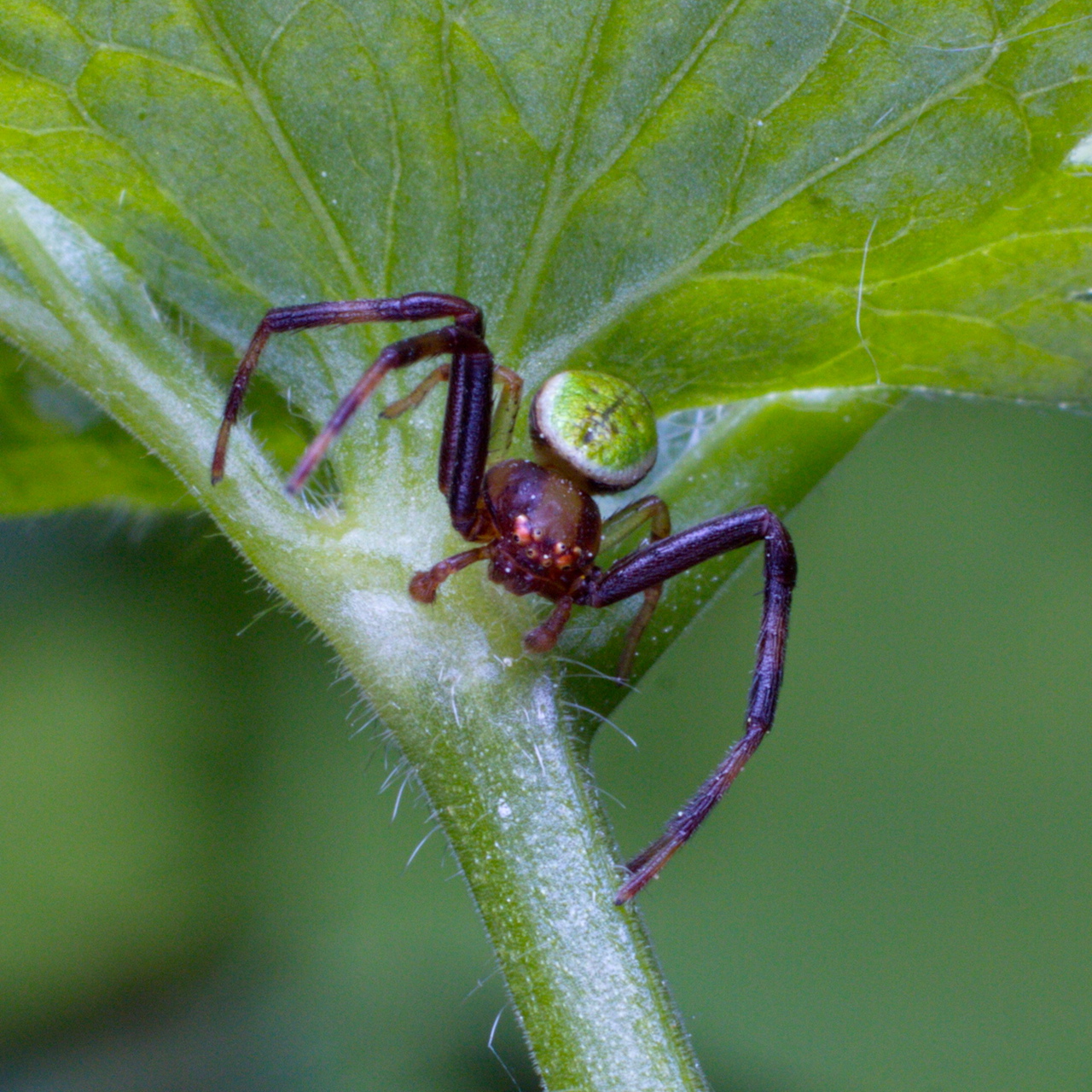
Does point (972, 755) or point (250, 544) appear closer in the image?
point (250, 544)

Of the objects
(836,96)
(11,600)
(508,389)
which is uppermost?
(836,96)

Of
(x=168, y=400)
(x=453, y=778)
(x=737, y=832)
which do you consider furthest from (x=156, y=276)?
(x=737, y=832)

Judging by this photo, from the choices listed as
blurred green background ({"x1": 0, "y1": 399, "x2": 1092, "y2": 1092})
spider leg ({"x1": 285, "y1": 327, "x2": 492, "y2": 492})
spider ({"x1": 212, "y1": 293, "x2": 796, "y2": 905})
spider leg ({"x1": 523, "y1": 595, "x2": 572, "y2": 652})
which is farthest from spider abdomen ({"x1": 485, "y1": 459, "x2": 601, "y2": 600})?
blurred green background ({"x1": 0, "y1": 399, "x2": 1092, "y2": 1092})

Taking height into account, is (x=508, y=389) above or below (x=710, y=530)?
above

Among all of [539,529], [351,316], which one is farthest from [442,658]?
[351,316]

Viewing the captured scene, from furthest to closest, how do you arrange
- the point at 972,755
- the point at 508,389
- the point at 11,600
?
1. the point at 11,600
2. the point at 972,755
3. the point at 508,389

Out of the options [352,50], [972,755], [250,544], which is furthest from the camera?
[972,755]

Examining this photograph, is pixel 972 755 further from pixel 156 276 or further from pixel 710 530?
pixel 156 276

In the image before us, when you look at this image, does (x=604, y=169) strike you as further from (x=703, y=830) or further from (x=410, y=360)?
(x=703, y=830)

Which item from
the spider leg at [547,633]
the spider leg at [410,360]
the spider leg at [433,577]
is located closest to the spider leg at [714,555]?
the spider leg at [547,633]
